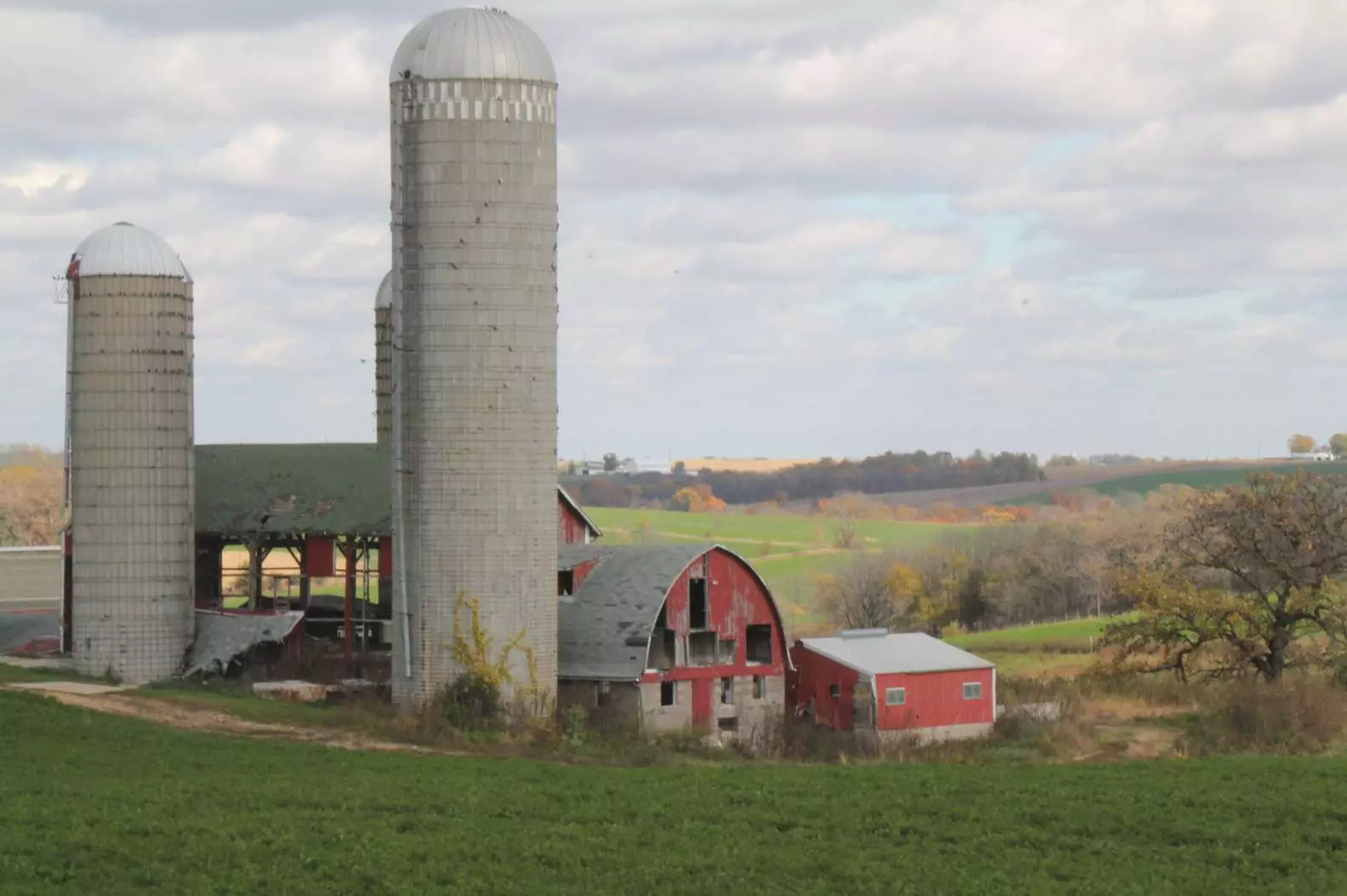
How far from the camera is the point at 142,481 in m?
46.9

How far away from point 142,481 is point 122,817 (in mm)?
22666

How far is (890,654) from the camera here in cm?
4459

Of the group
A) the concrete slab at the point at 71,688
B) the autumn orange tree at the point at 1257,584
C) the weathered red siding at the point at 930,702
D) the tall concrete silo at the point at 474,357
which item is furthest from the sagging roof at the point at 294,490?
the autumn orange tree at the point at 1257,584

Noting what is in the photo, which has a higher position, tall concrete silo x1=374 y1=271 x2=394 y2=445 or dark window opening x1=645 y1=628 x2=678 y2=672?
tall concrete silo x1=374 y1=271 x2=394 y2=445

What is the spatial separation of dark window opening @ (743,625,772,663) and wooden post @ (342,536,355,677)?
9827mm

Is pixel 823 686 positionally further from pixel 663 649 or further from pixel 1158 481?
pixel 1158 481

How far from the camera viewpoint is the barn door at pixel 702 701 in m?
42.7

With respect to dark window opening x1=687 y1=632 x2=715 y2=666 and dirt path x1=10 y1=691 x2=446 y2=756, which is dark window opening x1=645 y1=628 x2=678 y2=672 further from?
dirt path x1=10 y1=691 x2=446 y2=756

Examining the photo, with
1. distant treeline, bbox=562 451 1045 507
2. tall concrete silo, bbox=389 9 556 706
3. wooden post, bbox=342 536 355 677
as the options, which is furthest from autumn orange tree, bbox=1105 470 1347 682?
distant treeline, bbox=562 451 1045 507

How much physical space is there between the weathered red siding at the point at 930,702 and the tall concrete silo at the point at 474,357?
24.2 feet

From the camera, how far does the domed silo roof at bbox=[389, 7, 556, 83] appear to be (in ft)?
135

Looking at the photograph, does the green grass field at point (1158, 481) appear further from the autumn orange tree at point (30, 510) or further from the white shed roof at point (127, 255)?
the white shed roof at point (127, 255)

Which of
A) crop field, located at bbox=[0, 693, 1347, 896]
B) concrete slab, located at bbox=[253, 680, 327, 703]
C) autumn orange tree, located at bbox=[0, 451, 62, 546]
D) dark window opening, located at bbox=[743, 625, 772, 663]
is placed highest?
autumn orange tree, located at bbox=[0, 451, 62, 546]

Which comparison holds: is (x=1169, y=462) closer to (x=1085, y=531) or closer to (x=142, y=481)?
(x=1085, y=531)
